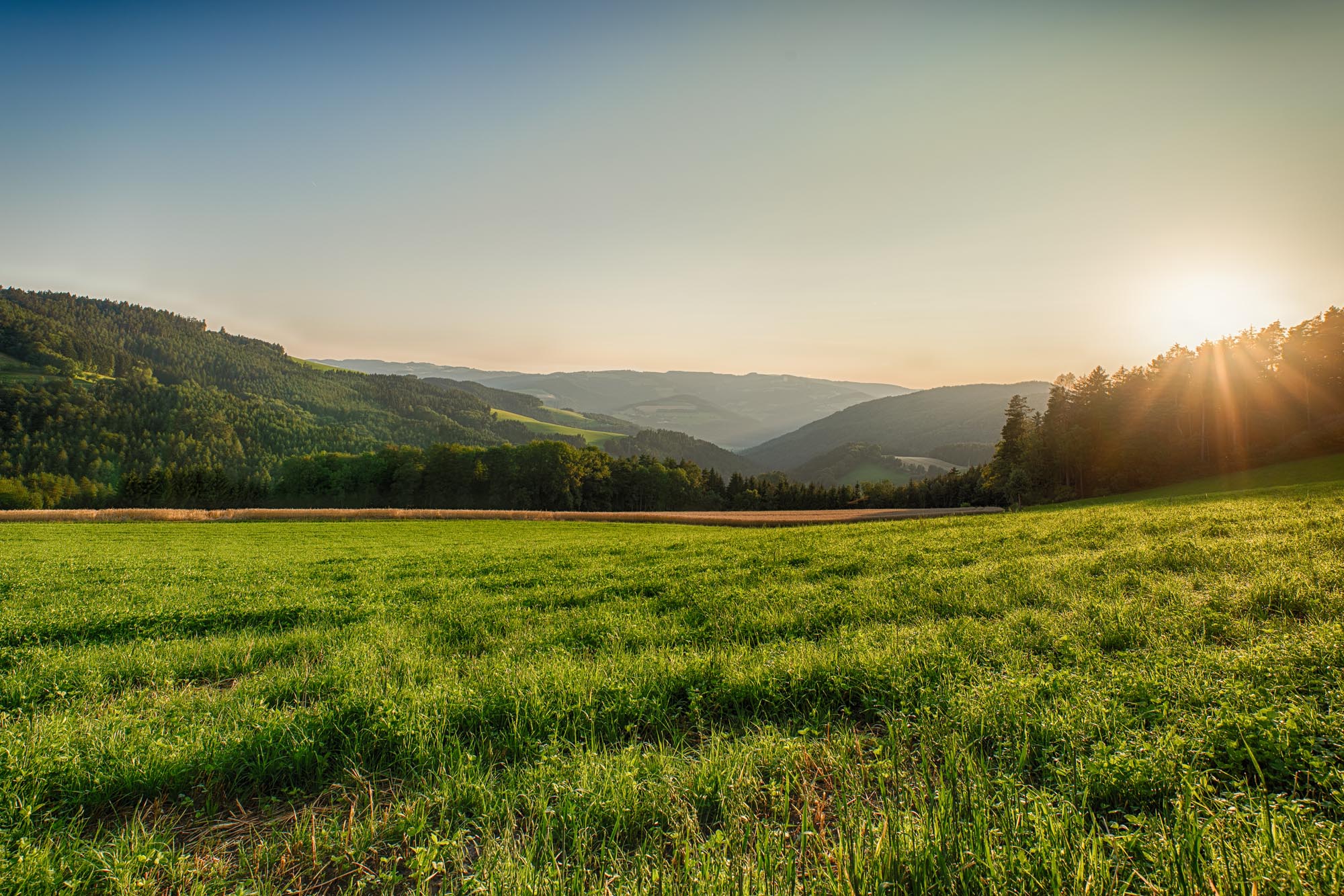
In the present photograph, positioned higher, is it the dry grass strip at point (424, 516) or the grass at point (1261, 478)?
the grass at point (1261, 478)

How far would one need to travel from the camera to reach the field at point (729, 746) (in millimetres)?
2391

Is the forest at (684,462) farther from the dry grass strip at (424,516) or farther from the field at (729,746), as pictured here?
the field at (729,746)

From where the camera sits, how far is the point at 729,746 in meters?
3.42

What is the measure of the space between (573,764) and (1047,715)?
2.95 metres

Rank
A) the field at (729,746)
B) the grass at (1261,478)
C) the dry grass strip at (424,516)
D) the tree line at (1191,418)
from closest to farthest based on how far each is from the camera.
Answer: the field at (729,746) < the grass at (1261,478) < the dry grass strip at (424,516) < the tree line at (1191,418)

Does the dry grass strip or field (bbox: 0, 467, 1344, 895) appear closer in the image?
field (bbox: 0, 467, 1344, 895)

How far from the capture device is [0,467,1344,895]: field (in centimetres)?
239

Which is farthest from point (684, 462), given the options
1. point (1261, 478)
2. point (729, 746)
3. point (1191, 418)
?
point (729, 746)

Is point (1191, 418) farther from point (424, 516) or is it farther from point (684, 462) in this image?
point (424, 516)

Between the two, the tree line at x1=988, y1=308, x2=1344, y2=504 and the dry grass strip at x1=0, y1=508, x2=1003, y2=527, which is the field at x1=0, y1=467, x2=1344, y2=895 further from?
the tree line at x1=988, y1=308, x2=1344, y2=504

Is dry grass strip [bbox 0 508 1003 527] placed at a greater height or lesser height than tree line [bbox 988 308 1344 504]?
lesser

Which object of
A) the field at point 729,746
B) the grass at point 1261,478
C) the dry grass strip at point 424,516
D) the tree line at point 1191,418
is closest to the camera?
the field at point 729,746

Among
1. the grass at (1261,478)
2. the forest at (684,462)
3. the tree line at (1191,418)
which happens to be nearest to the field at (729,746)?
the grass at (1261,478)

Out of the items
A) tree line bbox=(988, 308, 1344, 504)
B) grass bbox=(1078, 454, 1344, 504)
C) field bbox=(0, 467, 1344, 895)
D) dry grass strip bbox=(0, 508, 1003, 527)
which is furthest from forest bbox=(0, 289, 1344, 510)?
field bbox=(0, 467, 1344, 895)
